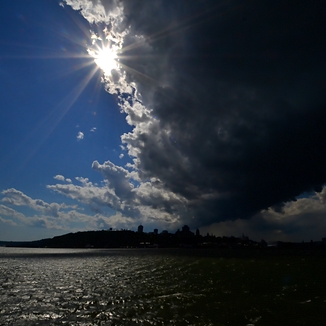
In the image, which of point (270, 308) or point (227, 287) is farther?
point (227, 287)

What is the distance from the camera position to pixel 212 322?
18.0m

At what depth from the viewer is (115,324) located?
1828cm

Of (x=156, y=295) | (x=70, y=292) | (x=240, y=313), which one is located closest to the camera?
(x=240, y=313)

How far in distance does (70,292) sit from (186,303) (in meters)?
17.0

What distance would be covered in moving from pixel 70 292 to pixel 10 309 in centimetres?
870

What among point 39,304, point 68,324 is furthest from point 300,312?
point 39,304

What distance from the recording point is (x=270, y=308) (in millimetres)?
21984

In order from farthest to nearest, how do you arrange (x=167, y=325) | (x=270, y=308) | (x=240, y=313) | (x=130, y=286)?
(x=130, y=286) < (x=270, y=308) < (x=240, y=313) < (x=167, y=325)

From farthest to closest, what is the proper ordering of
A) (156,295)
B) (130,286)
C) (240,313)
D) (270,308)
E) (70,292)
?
(130,286) < (70,292) < (156,295) < (270,308) < (240,313)

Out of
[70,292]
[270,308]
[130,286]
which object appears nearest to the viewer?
[270,308]

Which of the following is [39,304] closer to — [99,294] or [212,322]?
[99,294]

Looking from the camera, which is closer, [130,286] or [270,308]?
[270,308]

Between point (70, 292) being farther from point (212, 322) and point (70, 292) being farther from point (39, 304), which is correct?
point (212, 322)

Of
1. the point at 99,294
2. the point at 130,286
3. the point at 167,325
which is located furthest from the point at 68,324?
the point at 130,286
